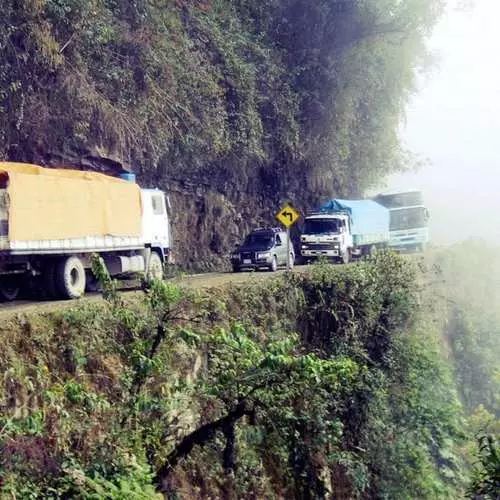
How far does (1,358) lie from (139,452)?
2.09 meters

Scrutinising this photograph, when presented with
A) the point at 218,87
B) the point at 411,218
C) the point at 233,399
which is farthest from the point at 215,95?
the point at 411,218

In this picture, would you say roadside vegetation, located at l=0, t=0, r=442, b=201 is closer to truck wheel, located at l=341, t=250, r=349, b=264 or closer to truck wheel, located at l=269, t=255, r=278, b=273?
truck wheel, located at l=269, t=255, r=278, b=273

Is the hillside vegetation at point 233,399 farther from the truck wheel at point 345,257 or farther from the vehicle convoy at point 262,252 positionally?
the truck wheel at point 345,257

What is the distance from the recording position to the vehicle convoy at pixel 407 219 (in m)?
38.0

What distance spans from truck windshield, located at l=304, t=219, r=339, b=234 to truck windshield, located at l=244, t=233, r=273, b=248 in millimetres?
4294

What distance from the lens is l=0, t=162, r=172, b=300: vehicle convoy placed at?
1333 centimetres

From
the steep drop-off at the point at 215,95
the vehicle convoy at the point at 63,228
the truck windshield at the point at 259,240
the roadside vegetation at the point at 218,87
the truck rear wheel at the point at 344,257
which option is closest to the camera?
the vehicle convoy at the point at 63,228

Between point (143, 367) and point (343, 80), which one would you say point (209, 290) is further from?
point (343, 80)

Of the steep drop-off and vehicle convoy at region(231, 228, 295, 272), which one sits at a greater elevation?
the steep drop-off

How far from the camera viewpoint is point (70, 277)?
48.7ft

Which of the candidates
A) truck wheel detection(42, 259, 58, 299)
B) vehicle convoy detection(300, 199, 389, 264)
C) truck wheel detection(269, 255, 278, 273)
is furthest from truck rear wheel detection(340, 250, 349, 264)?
truck wheel detection(42, 259, 58, 299)

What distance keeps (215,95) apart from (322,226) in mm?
6920

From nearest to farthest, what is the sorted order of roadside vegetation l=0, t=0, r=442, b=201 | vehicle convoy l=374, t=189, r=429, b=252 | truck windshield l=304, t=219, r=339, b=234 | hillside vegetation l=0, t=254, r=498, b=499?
1. hillside vegetation l=0, t=254, r=498, b=499
2. roadside vegetation l=0, t=0, r=442, b=201
3. truck windshield l=304, t=219, r=339, b=234
4. vehicle convoy l=374, t=189, r=429, b=252

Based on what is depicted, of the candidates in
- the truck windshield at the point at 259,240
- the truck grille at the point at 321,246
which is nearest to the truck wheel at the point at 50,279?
the truck windshield at the point at 259,240
